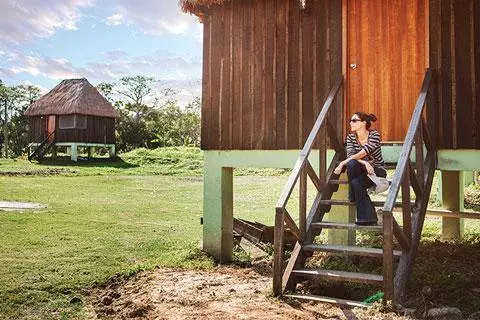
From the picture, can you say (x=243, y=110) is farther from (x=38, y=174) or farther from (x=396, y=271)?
(x=38, y=174)

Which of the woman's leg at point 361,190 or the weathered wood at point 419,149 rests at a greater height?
the weathered wood at point 419,149

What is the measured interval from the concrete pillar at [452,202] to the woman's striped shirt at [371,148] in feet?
17.8

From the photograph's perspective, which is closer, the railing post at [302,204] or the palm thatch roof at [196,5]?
the railing post at [302,204]

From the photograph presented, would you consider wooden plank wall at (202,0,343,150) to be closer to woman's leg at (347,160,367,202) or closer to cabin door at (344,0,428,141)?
cabin door at (344,0,428,141)

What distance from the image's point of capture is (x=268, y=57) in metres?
9.05

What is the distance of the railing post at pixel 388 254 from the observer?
5469mm

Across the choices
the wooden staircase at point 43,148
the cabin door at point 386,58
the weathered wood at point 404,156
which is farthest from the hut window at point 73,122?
the weathered wood at point 404,156

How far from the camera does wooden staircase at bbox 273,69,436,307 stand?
5.67 m

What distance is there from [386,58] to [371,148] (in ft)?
7.08

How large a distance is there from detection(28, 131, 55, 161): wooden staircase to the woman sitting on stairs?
2984 cm

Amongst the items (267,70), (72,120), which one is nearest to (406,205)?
(267,70)

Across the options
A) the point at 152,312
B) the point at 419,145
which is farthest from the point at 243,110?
the point at 152,312

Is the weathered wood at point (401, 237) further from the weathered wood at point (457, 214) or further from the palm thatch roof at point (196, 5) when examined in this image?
the palm thatch roof at point (196, 5)


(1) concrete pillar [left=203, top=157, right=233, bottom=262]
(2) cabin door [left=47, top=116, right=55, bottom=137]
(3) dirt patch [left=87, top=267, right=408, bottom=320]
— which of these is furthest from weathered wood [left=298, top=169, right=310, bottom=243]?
(2) cabin door [left=47, top=116, right=55, bottom=137]
